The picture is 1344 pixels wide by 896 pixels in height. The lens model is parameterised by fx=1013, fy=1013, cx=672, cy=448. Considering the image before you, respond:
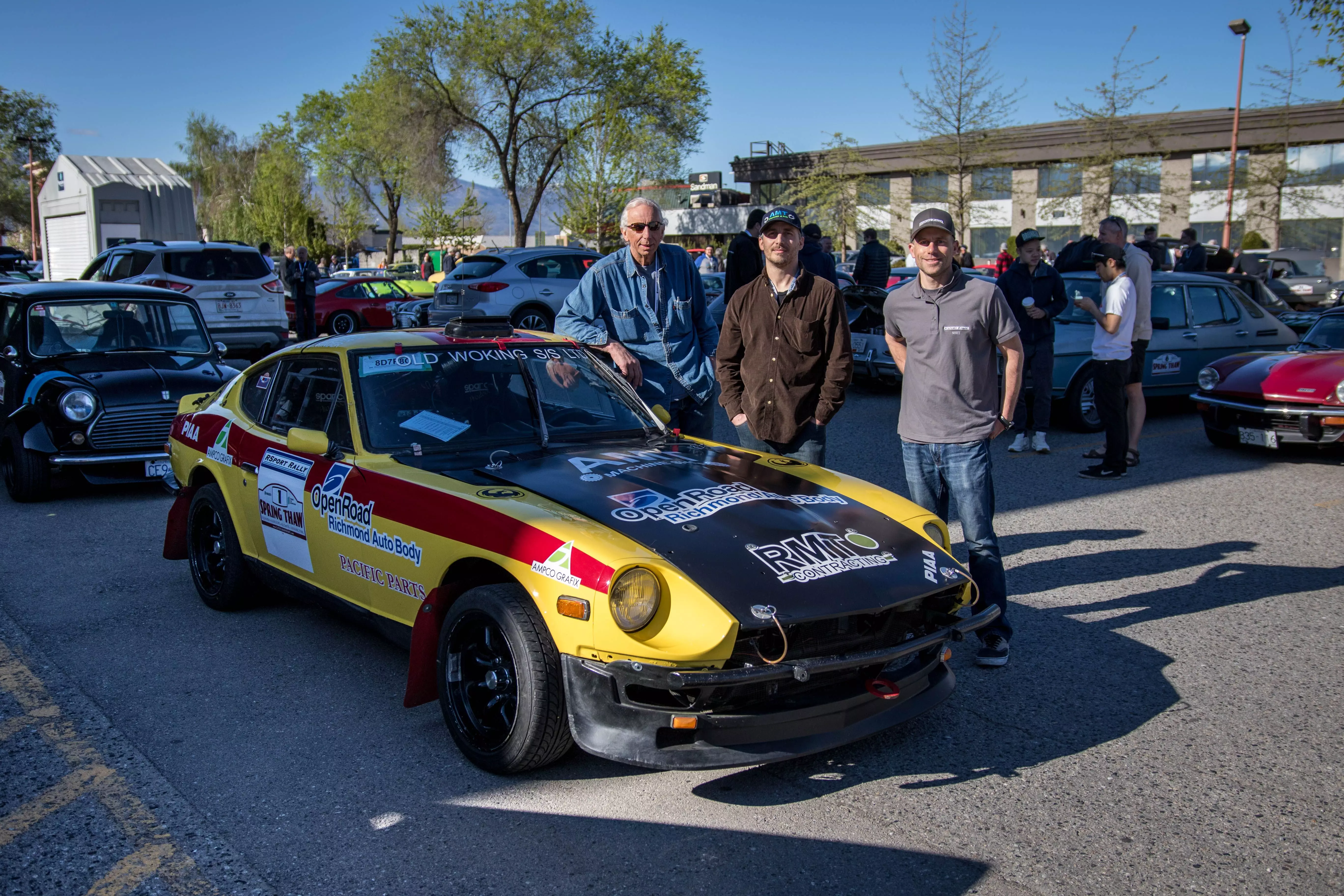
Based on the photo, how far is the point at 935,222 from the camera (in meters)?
4.30

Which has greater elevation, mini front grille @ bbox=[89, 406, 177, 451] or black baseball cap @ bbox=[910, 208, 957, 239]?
black baseball cap @ bbox=[910, 208, 957, 239]

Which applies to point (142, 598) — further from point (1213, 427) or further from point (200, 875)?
point (1213, 427)

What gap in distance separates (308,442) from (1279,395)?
8.08 meters

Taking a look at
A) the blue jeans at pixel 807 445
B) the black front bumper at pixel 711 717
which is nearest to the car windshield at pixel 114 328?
the blue jeans at pixel 807 445

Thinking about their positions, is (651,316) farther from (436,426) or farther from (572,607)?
(572,607)

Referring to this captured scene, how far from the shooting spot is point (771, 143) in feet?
170

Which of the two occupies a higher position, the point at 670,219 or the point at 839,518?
the point at 670,219

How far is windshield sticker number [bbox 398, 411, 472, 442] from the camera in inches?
168

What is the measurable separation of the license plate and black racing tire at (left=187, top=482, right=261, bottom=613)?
8098 millimetres

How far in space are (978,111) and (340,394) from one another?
80.9 feet

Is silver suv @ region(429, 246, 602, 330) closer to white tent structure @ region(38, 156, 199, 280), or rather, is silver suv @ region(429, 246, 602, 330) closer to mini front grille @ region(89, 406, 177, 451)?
mini front grille @ region(89, 406, 177, 451)

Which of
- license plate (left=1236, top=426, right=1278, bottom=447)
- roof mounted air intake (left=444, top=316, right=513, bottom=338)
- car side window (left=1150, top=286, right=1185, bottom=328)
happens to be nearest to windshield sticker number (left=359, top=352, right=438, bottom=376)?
roof mounted air intake (left=444, top=316, right=513, bottom=338)

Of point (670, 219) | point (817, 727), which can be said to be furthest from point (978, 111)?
point (670, 219)

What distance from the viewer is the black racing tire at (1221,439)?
360 inches
